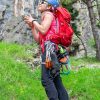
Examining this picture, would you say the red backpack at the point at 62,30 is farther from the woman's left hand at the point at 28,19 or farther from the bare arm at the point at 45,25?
the woman's left hand at the point at 28,19

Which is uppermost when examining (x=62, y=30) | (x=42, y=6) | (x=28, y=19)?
(x=42, y=6)

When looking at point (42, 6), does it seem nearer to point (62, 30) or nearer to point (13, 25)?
point (62, 30)

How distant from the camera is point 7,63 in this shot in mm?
11773

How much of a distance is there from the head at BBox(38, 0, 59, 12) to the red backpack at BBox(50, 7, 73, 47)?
12cm

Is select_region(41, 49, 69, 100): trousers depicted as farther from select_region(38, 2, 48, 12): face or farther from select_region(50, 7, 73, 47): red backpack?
select_region(38, 2, 48, 12): face

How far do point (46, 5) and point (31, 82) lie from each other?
338 cm

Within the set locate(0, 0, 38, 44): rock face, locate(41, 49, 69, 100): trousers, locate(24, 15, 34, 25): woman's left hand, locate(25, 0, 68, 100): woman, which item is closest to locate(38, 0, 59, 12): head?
locate(25, 0, 68, 100): woman

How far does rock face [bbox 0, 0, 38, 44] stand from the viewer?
Answer: 94.9 feet

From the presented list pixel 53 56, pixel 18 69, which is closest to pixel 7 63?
pixel 18 69

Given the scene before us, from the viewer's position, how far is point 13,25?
31.5m

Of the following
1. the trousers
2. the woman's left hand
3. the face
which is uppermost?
the face

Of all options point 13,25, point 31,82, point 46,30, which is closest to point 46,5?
point 46,30

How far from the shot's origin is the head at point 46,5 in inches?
313

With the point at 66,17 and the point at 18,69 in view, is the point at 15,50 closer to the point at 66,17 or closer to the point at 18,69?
the point at 18,69
